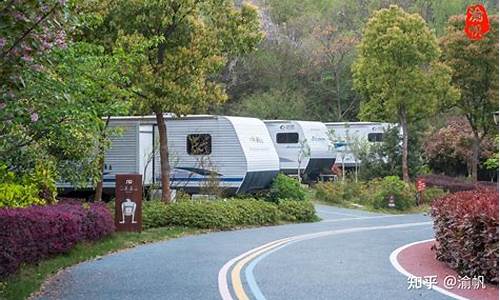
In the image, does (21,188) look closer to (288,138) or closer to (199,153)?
(199,153)

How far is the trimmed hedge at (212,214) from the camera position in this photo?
18.6m

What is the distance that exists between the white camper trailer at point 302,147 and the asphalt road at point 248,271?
1726cm

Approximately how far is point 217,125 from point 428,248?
452 inches

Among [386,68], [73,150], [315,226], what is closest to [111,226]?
[73,150]

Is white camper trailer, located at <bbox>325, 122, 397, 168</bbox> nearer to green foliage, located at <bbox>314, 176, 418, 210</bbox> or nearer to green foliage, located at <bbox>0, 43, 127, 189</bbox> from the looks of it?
green foliage, located at <bbox>314, 176, 418, 210</bbox>

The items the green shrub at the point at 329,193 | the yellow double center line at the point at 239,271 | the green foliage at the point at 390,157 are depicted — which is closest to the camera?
the yellow double center line at the point at 239,271

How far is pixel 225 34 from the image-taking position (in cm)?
2022

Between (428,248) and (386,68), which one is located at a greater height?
(386,68)

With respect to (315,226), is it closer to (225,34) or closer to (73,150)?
(225,34)

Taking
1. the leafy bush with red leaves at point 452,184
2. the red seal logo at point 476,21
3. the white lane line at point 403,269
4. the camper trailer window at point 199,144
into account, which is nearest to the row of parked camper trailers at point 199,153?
the camper trailer window at point 199,144

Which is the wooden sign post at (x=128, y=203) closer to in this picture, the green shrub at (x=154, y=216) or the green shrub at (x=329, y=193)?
the green shrub at (x=154, y=216)

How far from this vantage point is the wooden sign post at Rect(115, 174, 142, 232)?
16.5 meters

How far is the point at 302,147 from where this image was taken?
34000mm

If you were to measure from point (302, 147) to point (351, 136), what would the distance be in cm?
417
